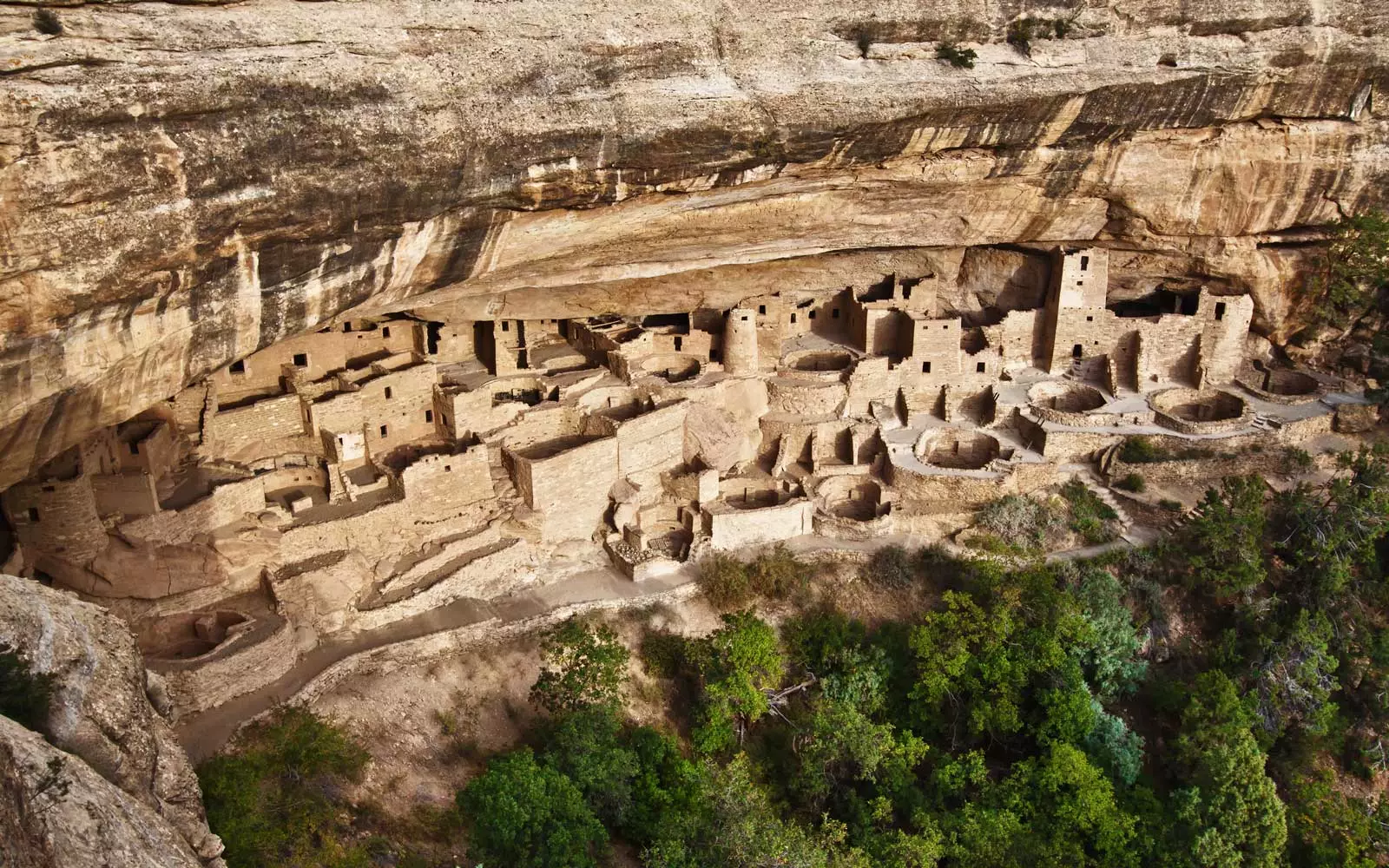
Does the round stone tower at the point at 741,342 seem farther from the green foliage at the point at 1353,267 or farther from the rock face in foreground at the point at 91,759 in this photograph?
the rock face in foreground at the point at 91,759

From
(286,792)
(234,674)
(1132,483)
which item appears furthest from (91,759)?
(1132,483)

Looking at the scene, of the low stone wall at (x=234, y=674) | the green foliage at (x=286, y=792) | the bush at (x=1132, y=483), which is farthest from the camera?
the bush at (x=1132, y=483)

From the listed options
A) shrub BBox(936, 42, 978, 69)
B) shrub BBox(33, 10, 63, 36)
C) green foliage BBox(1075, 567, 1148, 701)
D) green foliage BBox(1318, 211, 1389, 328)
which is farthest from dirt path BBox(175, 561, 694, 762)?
green foliage BBox(1318, 211, 1389, 328)

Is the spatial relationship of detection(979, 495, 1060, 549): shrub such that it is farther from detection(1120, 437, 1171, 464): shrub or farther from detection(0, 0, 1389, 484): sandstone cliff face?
detection(0, 0, 1389, 484): sandstone cliff face

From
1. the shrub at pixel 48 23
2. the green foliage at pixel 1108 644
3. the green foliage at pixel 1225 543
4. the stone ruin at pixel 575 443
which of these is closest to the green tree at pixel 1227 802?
the green foliage at pixel 1108 644

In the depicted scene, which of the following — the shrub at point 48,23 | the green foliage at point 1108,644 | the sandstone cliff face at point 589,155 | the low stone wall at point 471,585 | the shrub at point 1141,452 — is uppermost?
the shrub at point 48,23

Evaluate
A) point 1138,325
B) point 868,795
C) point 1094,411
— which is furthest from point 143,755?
point 1138,325
